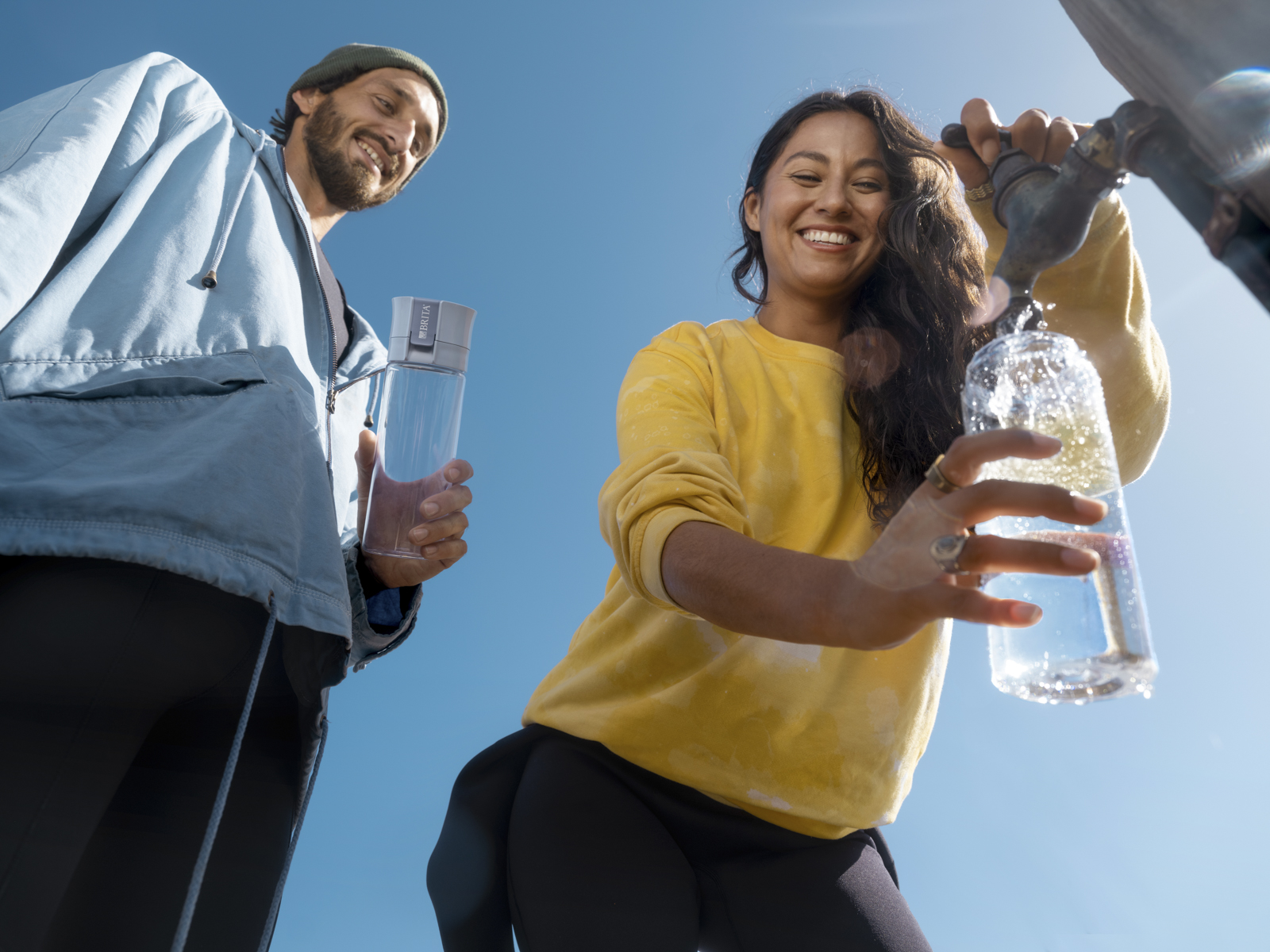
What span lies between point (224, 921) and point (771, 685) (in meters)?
1.33

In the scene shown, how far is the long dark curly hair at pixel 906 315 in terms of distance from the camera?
1.79 m

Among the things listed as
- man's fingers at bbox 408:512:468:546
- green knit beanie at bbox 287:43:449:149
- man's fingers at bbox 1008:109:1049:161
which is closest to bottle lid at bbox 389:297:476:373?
man's fingers at bbox 408:512:468:546

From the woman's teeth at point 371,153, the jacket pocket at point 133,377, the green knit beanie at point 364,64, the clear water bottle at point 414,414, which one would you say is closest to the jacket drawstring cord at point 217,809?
the clear water bottle at point 414,414

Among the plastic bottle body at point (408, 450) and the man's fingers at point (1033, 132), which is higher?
the man's fingers at point (1033, 132)

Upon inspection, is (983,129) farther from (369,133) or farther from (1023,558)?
(369,133)

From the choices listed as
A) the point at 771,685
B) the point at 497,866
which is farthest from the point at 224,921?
the point at 771,685

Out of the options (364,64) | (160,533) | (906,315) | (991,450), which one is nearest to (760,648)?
(991,450)

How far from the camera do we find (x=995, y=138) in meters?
1.32

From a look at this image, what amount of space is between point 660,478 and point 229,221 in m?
1.47

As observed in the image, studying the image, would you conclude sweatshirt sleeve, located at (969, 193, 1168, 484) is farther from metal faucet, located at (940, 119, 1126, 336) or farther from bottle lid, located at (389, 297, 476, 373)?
bottle lid, located at (389, 297, 476, 373)

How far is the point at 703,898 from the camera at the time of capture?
1.55 meters

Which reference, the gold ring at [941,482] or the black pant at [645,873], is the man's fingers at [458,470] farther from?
the gold ring at [941,482]

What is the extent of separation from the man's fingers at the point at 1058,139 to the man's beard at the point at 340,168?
2.64 meters

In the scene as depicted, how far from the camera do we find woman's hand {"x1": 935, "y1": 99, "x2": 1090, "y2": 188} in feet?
4.02
